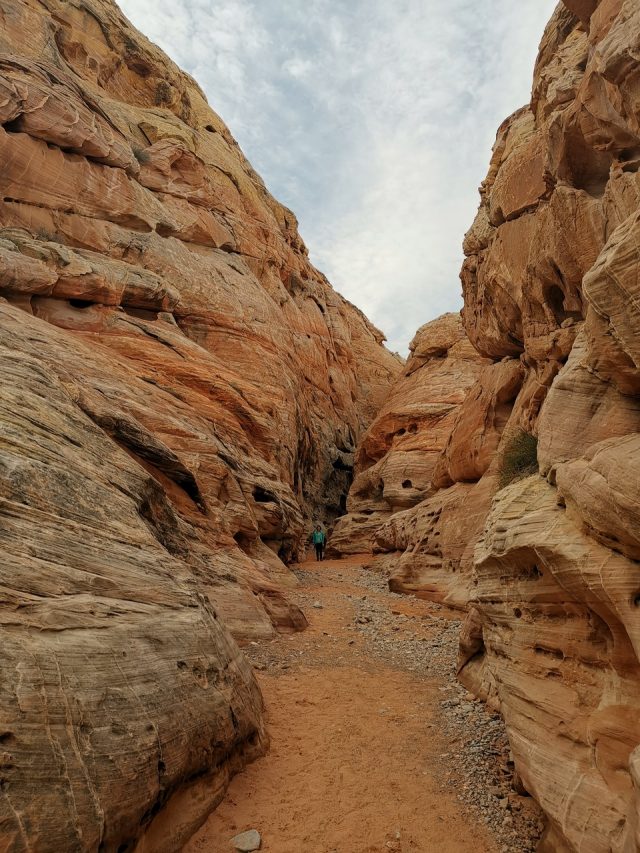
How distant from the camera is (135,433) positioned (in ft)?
47.3

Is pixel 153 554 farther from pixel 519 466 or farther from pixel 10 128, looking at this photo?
pixel 10 128

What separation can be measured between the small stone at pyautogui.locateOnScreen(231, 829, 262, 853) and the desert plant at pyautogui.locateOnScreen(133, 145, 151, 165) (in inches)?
1445

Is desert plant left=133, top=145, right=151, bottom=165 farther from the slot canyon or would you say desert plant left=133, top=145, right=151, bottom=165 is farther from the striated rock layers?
the slot canyon

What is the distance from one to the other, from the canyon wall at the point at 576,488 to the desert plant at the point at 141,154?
25.4 metres

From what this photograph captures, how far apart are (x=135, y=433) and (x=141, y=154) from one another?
90.3ft

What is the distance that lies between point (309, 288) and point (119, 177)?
23738mm

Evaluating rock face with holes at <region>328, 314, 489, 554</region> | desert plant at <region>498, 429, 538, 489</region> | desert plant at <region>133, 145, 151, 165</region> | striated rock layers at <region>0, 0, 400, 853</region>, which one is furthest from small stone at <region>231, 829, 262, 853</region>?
desert plant at <region>133, 145, 151, 165</region>

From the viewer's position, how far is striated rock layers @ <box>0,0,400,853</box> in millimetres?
5789

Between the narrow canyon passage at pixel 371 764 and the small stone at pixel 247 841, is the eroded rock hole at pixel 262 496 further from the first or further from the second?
the small stone at pixel 247 841

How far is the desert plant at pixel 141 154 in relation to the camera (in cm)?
3391

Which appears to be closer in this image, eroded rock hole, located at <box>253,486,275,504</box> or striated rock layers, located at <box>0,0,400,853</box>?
striated rock layers, located at <box>0,0,400,853</box>

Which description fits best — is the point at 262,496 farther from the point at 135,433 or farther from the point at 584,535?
the point at 584,535

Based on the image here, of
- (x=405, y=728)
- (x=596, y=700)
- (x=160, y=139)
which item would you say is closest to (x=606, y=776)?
(x=596, y=700)

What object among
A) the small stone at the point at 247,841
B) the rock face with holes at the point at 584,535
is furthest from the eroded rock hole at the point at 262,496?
the small stone at the point at 247,841
